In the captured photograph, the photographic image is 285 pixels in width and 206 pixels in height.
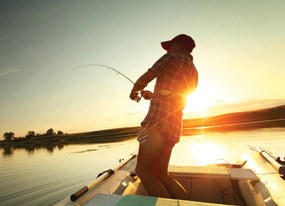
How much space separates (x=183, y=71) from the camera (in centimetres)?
300

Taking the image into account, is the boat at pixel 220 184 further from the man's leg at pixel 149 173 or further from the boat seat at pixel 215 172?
the man's leg at pixel 149 173

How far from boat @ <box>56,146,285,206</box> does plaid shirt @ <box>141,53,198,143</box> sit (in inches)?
39.7

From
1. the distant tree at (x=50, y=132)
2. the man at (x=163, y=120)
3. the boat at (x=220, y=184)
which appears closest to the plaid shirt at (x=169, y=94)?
the man at (x=163, y=120)

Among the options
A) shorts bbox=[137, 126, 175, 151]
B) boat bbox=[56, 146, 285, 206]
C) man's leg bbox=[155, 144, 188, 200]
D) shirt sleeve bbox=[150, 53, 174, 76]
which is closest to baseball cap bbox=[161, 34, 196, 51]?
shirt sleeve bbox=[150, 53, 174, 76]

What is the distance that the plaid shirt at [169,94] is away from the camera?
2852mm

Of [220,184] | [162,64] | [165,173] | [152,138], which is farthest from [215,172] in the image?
[162,64]

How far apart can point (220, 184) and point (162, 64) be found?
3.02 meters

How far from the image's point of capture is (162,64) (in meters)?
2.83

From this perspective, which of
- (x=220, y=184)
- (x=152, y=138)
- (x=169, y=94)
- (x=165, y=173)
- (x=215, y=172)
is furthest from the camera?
(x=220, y=184)

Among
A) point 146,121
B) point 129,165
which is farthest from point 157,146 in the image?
point 129,165

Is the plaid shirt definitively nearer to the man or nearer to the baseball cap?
the man

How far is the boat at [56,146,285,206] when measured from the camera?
3.24m

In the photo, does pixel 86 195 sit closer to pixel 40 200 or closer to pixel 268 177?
pixel 268 177

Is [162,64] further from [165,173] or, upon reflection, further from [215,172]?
[215,172]
